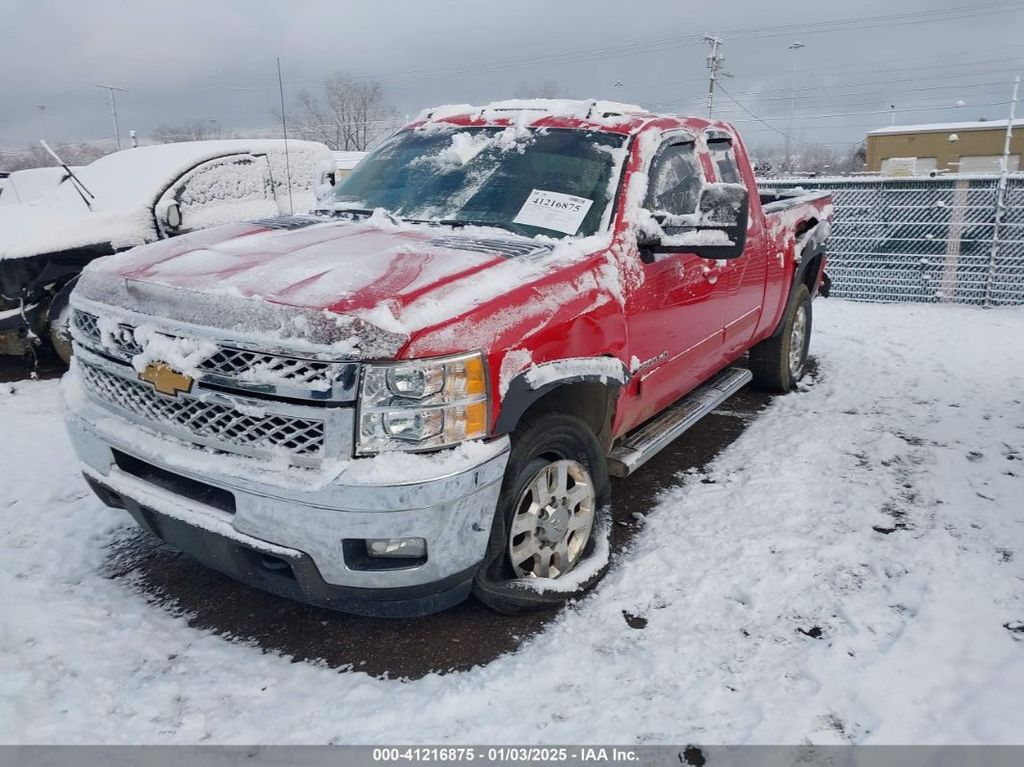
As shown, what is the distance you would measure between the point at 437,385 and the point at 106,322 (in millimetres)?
1372

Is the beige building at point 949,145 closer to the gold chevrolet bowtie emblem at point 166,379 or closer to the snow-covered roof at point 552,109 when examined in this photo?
the snow-covered roof at point 552,109

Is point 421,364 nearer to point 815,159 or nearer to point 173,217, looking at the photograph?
point 173,217

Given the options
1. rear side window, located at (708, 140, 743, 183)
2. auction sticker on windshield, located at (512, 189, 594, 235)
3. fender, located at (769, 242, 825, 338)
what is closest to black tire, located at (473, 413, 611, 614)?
auction sticker on windshield, located at (512, 189, 594, 235)

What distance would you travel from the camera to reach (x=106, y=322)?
2.75 metres

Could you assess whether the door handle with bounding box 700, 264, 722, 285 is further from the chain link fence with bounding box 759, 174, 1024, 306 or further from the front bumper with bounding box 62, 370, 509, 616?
the chain link fence with bounding box 759, 174, 1024, 306

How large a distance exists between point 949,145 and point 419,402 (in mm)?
55730

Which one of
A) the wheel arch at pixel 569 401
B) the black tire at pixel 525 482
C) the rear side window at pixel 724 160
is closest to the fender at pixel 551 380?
the wheel arch at pixel 569 401

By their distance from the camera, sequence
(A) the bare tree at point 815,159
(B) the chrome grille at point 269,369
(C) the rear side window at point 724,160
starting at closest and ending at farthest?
(B) the chrome grille at point 269,369, (C) the rear side window at point 724,160, (A) the bare tree at point 815,159

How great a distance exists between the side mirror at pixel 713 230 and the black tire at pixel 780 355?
108 inches

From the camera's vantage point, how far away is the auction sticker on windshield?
3.31m

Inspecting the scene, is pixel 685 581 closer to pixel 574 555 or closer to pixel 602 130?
pixel 574 555

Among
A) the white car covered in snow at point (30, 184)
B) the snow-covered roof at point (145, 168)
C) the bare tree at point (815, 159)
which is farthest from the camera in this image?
the bare tree at point (815, 159)

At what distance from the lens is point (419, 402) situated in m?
2.34

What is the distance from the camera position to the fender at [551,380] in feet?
8.31
